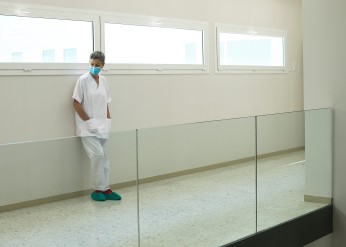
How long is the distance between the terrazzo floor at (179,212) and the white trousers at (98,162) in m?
0.11

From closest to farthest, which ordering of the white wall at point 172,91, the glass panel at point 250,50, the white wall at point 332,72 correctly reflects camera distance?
the white wall at point 332,72 → the white wall at point 172,91 → the glass panel at point 250,50

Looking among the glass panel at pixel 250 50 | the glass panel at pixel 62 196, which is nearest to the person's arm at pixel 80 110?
the glass panel at pixel 62 196

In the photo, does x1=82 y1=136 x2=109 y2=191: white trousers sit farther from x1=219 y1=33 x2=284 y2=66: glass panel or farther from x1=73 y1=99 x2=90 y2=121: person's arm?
x1=219 y1=33 x2=284 y2=66: glass panel

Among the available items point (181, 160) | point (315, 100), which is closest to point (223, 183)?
point (181, 160)

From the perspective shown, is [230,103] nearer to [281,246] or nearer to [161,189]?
[281,246]

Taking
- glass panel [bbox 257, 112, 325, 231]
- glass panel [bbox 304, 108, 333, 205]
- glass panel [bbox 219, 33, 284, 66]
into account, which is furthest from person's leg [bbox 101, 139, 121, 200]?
glass panel [bbox 219, 33, 284, 66]

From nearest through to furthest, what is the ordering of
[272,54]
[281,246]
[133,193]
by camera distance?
1. [133,193]
2. [281,246]
3. [272,54]

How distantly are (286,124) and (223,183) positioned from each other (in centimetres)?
94

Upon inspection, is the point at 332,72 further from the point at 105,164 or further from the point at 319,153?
the point at 105,164

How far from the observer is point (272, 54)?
793 centimetres

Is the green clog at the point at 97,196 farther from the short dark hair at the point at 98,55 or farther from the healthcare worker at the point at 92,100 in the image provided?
the short dark hair at the point at 98,55

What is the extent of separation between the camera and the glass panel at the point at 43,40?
16.1ft

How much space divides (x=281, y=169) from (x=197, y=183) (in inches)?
43.0

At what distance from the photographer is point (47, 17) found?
511 cm
